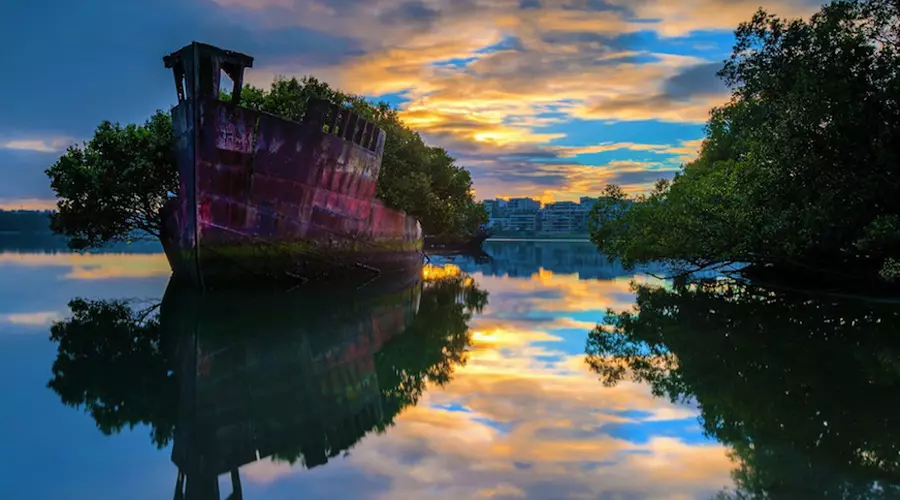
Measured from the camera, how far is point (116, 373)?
10.3 meters

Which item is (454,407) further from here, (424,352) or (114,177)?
(114,177)

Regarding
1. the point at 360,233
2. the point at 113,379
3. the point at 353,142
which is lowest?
the point at 113,379

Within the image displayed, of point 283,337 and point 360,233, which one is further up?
point 360,233

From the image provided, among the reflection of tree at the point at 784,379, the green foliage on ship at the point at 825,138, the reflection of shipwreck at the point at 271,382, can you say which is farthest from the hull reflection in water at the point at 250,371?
the green foliage on ship at the point at 825,138

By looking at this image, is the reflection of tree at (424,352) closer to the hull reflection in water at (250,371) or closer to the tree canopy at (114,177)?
the hull reflection in water at (250,371)

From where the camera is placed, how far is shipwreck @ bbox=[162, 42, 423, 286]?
1977 cm

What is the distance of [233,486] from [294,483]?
0.50 m

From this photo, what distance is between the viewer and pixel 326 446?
22.0 ft

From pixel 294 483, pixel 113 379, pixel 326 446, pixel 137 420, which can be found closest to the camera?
pixel 294 483

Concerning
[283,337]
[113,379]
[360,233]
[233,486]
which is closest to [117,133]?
[360,233]

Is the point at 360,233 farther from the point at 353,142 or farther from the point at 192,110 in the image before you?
the point at 192,110

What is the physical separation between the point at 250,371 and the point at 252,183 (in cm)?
1157

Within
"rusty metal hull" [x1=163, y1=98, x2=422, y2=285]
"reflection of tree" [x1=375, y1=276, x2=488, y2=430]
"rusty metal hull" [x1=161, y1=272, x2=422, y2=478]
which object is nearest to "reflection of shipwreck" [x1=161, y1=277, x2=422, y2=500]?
"rusty metal hull" [x1=161, y1=272, x2=422, y2=478]

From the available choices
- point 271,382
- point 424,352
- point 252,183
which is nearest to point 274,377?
point 271,382
